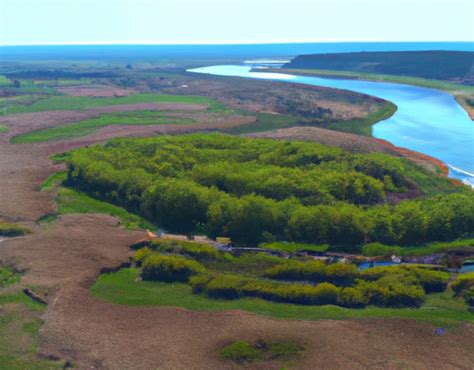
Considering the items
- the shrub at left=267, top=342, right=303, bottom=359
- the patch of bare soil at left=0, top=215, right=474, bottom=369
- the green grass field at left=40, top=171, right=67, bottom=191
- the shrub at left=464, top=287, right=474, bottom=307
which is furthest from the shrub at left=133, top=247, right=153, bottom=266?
the green grass field at left=40, top=171, right=67, bottom=191

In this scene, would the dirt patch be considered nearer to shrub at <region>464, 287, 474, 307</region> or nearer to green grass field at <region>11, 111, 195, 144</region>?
green grass field at <region>11, 111, 195, 144</region>

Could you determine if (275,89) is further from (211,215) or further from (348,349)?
(348,349)

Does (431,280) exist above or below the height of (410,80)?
below

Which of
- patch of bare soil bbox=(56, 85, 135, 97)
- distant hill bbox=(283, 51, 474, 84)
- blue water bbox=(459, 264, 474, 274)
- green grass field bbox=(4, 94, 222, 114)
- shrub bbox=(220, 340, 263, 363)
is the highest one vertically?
distant hill bbox=(283, 51, 474, 84)

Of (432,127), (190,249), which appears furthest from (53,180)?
(432,127)

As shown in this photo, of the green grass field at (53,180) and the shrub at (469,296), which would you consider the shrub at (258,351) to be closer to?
the shrub at (469,296)

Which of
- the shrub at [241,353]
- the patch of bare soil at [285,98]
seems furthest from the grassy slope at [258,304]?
the patch of bare soil at [285,98]

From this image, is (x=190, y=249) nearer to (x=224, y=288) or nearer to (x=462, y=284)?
(x=224, y=288)
